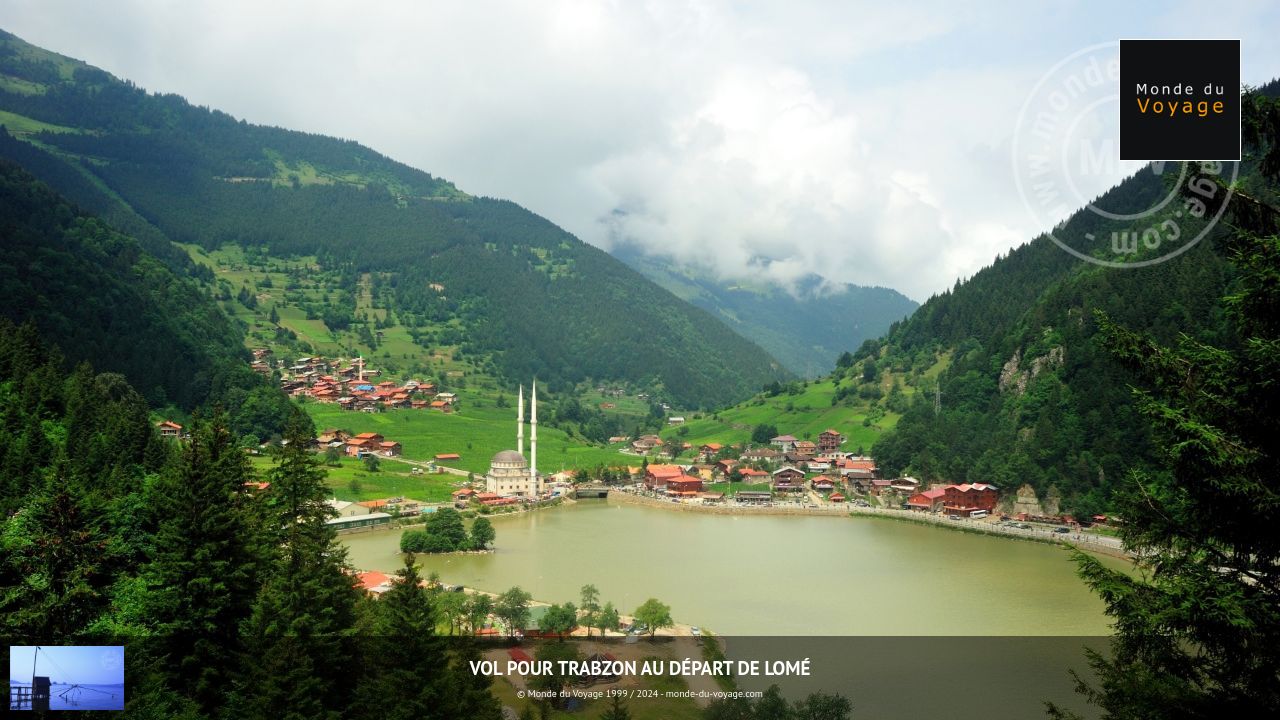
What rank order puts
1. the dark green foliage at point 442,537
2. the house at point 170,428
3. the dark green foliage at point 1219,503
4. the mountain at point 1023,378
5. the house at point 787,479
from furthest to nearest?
the house at point 787,479
the mountain at point 1023,378
the house at point 170,428
the dark green foliage at point 442,537
the dark green foliage at point 1219,503

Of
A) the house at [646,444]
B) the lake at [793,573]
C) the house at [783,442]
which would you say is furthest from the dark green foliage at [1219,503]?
the house at [646,444]

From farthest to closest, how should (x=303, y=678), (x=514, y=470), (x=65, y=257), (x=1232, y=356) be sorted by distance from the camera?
→ (x=514, y=470) < (x=65, y=257) < (x=303, y=678) < (x=1232, y=356)

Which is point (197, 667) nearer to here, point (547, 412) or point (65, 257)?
point (65, 257)

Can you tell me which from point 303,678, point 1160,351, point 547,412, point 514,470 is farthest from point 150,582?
point 547,412

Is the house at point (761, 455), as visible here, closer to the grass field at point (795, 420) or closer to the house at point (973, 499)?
the grass field at point (795, 420)

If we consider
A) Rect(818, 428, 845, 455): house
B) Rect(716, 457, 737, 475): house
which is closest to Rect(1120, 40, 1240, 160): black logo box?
Rect(716, 457, 737, 475): house

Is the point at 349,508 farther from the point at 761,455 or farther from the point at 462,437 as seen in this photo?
the point at 761,455

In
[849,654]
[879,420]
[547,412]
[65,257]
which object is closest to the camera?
[849,654]
